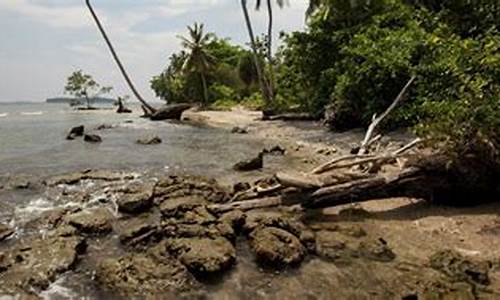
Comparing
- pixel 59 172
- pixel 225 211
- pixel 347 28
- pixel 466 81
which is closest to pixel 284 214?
pixel 225 211

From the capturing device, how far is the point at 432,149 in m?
11.2

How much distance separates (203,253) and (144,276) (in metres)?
0.97

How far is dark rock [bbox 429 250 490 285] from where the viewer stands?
24.6ft

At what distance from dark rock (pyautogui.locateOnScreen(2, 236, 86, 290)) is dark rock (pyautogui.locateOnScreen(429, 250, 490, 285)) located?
5.78 metres

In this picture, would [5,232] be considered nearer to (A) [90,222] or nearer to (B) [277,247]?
(A) [90,222]

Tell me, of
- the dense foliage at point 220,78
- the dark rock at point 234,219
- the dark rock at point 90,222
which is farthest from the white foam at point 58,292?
the dense foliage at point 220,78

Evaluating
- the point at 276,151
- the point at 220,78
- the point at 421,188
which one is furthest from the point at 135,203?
the point at 220,78

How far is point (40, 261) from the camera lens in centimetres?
844

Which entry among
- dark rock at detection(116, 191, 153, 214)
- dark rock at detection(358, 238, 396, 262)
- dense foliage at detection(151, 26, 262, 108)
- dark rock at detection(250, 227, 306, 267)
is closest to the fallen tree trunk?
dark rock at detection(358, 238, 396, 262)

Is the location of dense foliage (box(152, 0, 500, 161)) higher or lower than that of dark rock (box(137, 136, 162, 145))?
higher

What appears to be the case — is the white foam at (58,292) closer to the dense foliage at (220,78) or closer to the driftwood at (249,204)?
the driftwood at (249,204)

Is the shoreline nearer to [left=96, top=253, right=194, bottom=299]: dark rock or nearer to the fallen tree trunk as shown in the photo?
[left=96, top=253, right=194, bottom=299]: dark rock

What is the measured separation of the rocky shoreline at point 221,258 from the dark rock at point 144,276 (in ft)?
0.05

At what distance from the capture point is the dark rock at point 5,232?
10.0 meters
